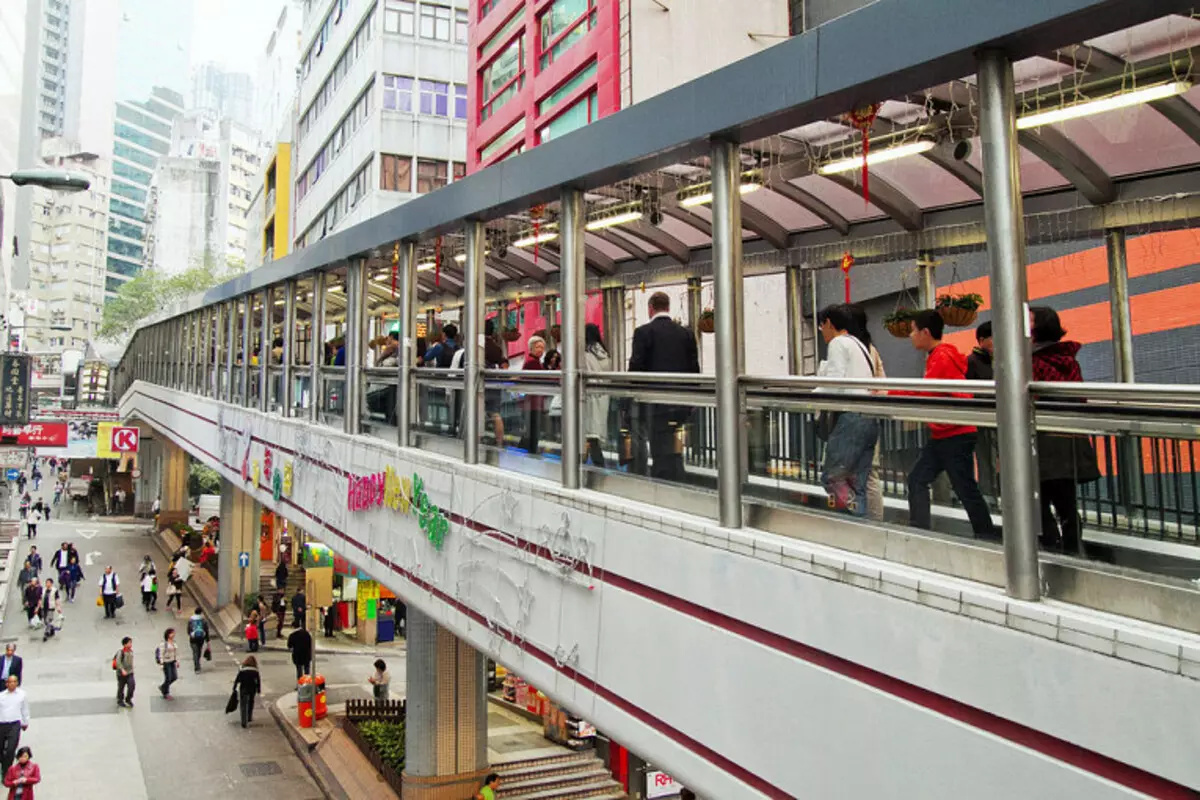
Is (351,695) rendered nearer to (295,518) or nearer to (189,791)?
(189,791)

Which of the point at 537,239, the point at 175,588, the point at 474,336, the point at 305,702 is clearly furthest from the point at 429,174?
the point at 474,336

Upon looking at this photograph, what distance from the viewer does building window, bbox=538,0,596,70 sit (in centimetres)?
2575

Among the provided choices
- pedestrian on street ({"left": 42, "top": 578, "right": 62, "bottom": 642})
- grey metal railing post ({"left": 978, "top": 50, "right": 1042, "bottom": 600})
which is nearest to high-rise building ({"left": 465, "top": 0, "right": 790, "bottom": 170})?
grey metal railing post ({"left": 978, "top": 50, "right": 1042, "bottom": 600})

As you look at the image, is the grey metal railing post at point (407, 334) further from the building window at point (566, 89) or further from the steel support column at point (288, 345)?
the building window at point (566, 89)

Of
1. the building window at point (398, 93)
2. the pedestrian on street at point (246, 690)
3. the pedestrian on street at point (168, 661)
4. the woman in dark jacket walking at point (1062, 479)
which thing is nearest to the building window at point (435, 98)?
the building window at point (398, 93)

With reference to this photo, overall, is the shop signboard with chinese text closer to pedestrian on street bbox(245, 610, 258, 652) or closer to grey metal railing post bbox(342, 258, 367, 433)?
pedestrian on street bbox(245, 610, 258, 652)

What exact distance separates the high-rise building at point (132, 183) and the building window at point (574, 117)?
316 ft

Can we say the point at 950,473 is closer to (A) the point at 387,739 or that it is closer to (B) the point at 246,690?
(A) the point at 387,739

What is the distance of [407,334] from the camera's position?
940 cm

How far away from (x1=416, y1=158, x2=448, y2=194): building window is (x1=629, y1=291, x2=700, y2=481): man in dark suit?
102ft

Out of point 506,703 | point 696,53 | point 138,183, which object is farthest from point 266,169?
point 138,183

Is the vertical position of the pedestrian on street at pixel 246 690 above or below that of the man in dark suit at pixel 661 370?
below

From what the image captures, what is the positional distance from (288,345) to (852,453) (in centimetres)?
1124

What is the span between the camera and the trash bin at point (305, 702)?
18.2 m
